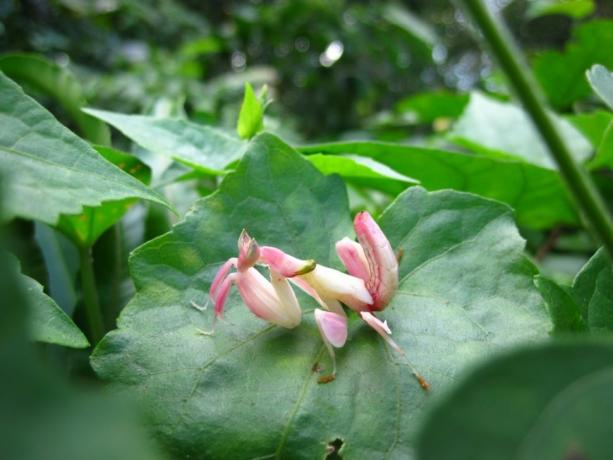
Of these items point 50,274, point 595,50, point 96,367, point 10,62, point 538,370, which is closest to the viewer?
point 538,370

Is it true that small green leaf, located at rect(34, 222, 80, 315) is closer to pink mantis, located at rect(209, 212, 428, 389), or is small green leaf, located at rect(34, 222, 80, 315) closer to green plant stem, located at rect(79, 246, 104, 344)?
green plant stem, located at rect(79, 246, 104, 344)

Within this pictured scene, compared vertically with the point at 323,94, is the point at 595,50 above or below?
above

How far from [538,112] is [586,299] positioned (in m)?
0.21

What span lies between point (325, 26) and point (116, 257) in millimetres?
1982

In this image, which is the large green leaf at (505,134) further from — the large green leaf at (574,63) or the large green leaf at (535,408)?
the large green leaf at (535,408)

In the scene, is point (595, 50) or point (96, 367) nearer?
point (96, 367)

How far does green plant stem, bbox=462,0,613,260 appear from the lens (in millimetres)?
233

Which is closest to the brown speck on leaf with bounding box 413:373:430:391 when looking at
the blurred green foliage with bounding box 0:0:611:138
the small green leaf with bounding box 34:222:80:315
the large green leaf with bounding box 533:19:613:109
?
the small green leaf with bounding box 34:222:80:315

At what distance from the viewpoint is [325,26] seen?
2.39m

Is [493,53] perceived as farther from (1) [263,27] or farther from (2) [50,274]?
(1) [263,27]

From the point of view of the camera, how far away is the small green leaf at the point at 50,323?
12.0 inches

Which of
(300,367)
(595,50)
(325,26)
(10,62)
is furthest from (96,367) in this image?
A: (325,26)

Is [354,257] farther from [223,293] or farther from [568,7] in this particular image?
[568,7]

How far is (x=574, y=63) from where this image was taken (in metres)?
1.10
